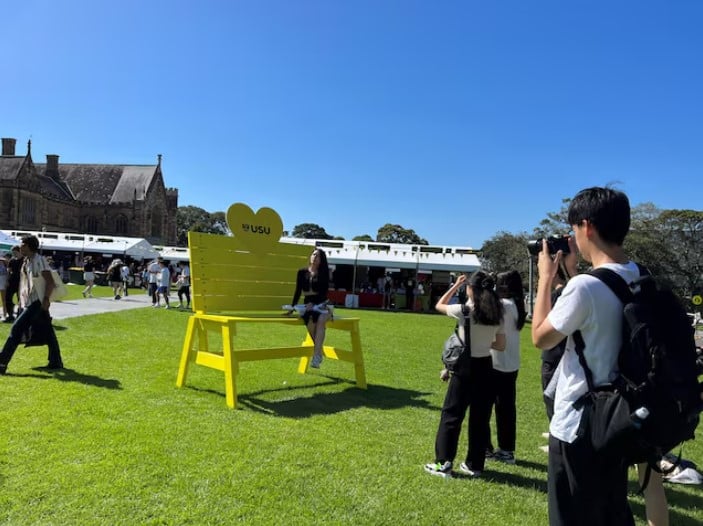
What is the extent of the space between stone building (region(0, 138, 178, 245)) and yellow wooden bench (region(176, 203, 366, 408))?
67.3m

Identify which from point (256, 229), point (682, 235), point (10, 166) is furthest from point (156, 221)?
point (256, 229)

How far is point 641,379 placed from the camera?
1.89m

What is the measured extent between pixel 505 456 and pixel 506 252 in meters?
44.6

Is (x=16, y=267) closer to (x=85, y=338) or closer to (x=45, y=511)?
(x=85, y=338)

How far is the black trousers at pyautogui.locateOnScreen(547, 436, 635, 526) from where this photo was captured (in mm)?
2071

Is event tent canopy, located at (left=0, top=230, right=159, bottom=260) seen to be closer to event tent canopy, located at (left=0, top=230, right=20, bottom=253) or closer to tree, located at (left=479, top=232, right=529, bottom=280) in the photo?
event tent canopy, located at (left=0, top=230, right=20, bottom=253)

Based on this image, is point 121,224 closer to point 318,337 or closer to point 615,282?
point 318,337

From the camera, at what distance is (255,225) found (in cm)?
715

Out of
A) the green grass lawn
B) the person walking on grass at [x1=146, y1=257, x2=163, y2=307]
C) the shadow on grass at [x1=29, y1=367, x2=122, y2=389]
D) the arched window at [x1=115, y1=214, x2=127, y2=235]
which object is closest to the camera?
the green grass lawn

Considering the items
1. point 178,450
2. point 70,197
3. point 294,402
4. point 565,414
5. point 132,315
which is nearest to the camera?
point 565,414

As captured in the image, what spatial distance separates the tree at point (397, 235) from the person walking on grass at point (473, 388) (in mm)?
83945

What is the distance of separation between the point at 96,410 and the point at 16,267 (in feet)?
28.8

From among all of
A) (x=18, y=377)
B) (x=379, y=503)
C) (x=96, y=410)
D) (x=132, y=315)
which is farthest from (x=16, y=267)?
(x=379, y=503)

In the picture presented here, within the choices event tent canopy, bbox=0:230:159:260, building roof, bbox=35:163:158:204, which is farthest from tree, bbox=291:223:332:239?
event tent canopy, bbox=0:230:159:260
